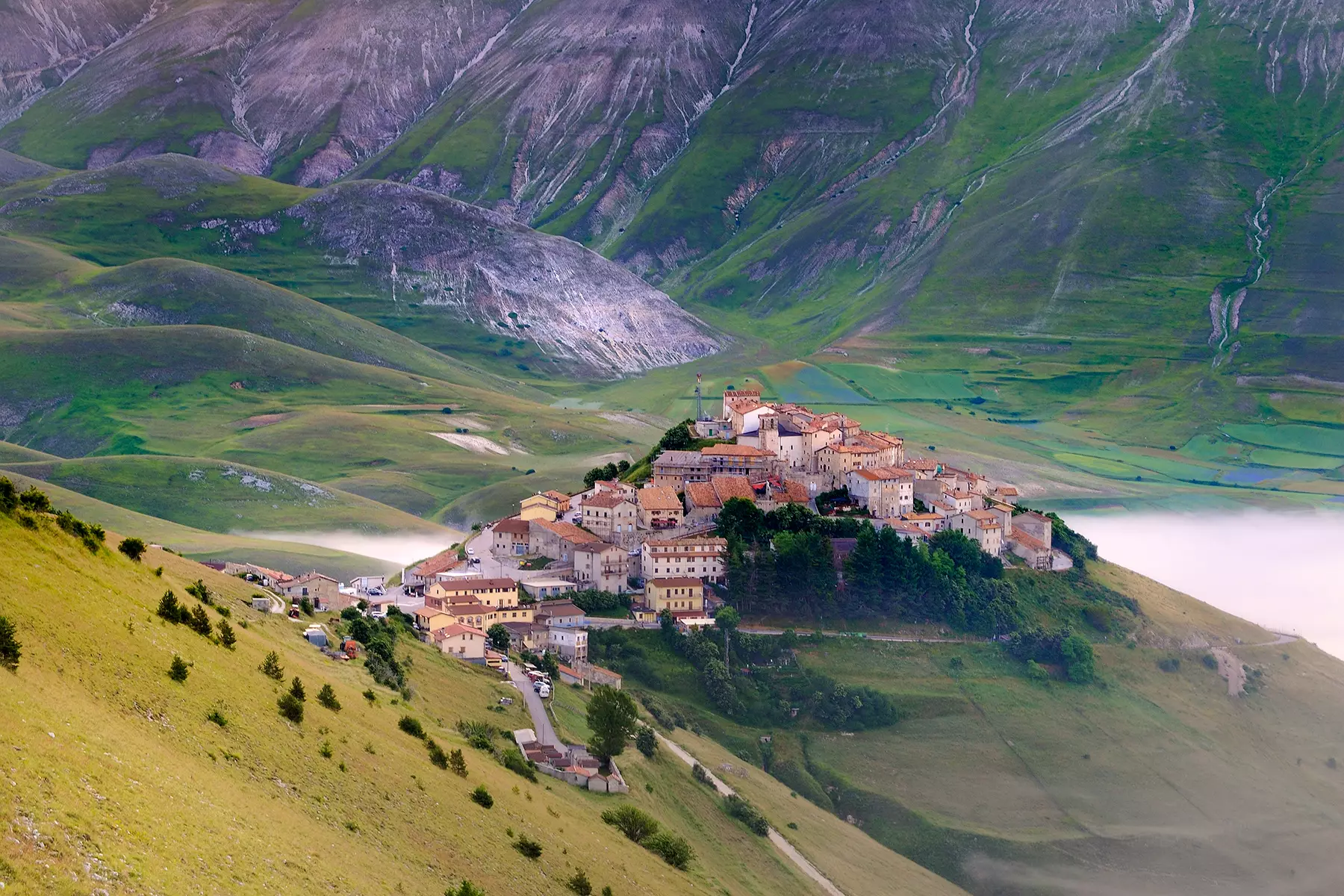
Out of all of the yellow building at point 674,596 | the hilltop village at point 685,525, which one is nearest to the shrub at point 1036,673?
the hilltop village at point 685,525

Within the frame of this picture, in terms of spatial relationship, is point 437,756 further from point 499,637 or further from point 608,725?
point 499,637

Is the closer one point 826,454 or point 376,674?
point 376,674

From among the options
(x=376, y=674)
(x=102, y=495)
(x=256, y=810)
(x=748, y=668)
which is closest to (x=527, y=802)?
(x=376, y=674)

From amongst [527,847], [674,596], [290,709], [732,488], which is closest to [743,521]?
[732,488]

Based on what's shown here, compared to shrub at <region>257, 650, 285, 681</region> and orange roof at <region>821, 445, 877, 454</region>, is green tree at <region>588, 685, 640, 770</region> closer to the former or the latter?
shrub at <region>257, 650, 285, 681</region>

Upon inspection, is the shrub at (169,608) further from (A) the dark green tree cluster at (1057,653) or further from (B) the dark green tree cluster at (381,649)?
(A) the dark green tree cluster at (1057,653)

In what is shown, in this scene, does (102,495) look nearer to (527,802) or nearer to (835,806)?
(835,806)
